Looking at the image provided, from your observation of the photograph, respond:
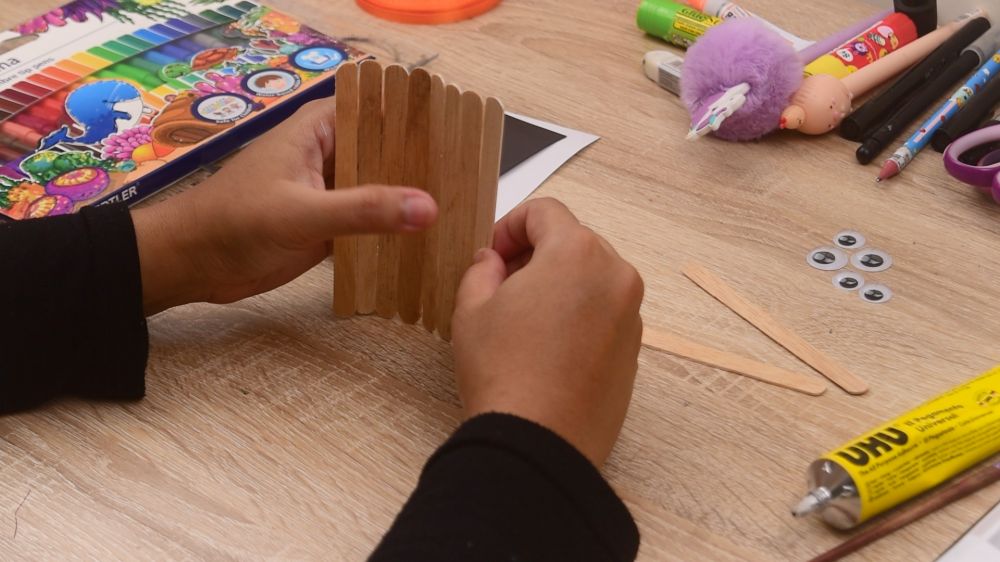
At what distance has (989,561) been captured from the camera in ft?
1.92

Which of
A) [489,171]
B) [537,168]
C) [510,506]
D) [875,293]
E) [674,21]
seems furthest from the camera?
[674,21]

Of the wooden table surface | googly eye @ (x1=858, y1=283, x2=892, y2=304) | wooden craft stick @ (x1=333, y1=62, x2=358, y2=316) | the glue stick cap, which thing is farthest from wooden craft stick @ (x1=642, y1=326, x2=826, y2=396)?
the glue stick cap

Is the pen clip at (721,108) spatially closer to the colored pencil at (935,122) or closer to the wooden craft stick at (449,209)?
the colored pencil at (935,122)

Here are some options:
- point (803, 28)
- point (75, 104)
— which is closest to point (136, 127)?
point (75, 104)

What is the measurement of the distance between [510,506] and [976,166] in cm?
56

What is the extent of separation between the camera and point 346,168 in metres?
0.72

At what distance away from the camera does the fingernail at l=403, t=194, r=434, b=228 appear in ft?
2.02

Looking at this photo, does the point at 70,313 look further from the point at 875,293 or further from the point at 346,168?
the point at 875,293

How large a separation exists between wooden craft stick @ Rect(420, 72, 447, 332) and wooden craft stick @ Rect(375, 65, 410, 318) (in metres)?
0.02

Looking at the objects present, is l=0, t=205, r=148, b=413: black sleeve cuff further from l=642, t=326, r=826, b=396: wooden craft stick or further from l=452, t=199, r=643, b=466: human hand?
A: l=642, t=326, r=826, b=396: wooden craft stick

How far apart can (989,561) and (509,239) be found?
0.35 metres

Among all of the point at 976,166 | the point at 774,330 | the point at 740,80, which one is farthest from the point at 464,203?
the point at 976,166

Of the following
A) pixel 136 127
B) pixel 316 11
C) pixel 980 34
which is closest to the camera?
pixel 136 127

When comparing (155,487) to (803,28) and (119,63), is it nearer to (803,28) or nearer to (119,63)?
(119,63)
